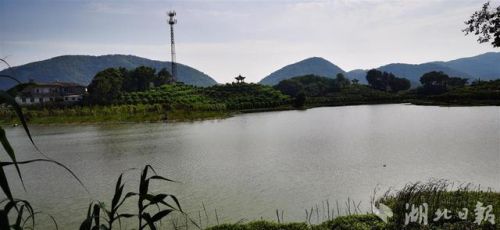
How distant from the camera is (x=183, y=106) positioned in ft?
271

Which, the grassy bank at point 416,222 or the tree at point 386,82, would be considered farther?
the tree at point 386,82

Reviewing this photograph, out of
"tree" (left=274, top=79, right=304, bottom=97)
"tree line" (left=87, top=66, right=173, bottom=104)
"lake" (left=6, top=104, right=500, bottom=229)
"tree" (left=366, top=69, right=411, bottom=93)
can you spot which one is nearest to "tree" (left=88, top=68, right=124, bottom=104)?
"tree line" (left=87, top=66, right=173, bottom=104)

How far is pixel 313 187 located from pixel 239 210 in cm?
410

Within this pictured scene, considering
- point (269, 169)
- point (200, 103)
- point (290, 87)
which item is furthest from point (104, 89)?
point (290, 87)

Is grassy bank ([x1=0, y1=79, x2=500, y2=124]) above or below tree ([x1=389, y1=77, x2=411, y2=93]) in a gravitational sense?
below

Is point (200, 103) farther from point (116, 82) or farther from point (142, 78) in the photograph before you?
point (142, 78)

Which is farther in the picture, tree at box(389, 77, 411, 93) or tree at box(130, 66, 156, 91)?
tree at box(389, 77, 411, 93)

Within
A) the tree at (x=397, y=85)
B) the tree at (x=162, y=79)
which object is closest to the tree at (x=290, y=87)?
the tree at (x=397, y=85)

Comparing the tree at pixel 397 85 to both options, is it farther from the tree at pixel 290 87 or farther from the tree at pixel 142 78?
the tree at pixel 142 78

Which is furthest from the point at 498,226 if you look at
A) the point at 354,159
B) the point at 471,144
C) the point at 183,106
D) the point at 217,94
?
the point at 217,94

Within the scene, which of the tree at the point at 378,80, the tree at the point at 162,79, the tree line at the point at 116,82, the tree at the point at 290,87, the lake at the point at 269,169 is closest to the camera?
the lake at the point at 269,169

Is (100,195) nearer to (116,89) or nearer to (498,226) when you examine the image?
(498,226)

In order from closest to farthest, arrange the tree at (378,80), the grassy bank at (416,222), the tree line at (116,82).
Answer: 1. the grassy bank at (416,222)
2. the tree line at (116,82)
3. the tree at (378,80)

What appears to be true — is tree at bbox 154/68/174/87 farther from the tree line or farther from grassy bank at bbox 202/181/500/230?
grassy bank at bbox 202/181/500/230
